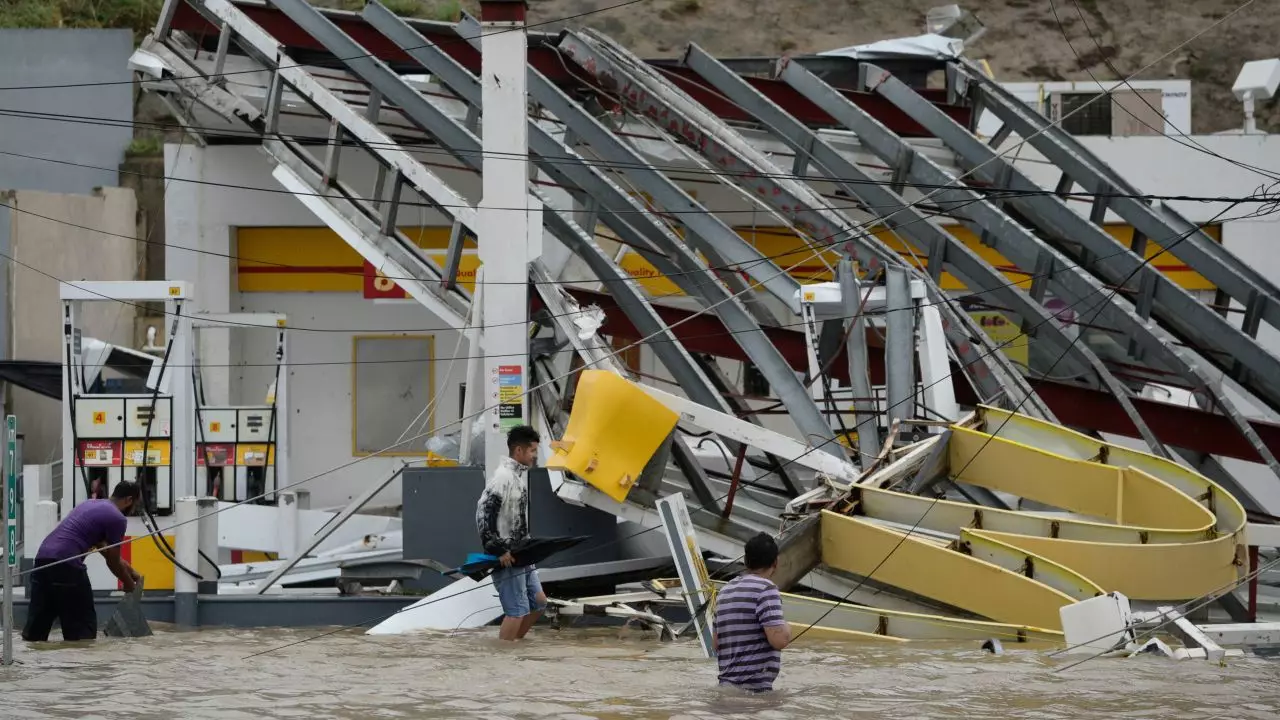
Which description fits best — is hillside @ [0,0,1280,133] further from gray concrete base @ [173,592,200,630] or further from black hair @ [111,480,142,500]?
black hair @ [111,480,142,500]

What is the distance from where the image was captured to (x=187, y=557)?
554 inches

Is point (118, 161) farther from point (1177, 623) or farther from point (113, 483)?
point (1177, 623)

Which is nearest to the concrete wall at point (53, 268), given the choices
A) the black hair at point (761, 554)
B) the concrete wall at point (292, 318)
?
the concrete wall at point (292, 318)

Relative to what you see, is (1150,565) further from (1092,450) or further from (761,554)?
(761,554)

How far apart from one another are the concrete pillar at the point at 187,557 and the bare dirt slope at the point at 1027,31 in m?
17.4

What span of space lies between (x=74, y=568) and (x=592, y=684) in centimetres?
486

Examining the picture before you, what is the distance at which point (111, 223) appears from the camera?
2284 centimetres

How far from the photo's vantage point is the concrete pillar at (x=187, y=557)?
14.0m

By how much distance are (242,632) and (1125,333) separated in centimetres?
954

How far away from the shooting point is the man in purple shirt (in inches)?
496

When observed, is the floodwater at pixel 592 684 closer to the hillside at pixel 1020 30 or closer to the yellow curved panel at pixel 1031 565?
the yellow curved panel at pixel 1031 565

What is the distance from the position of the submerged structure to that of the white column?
0.03 m

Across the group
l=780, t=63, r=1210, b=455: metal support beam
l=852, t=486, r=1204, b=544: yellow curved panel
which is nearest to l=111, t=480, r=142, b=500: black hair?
l=852, t=486, r=1204, b=544: yellow curved panel

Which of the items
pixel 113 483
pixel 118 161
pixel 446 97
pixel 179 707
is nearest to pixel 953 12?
pixel 446 97
